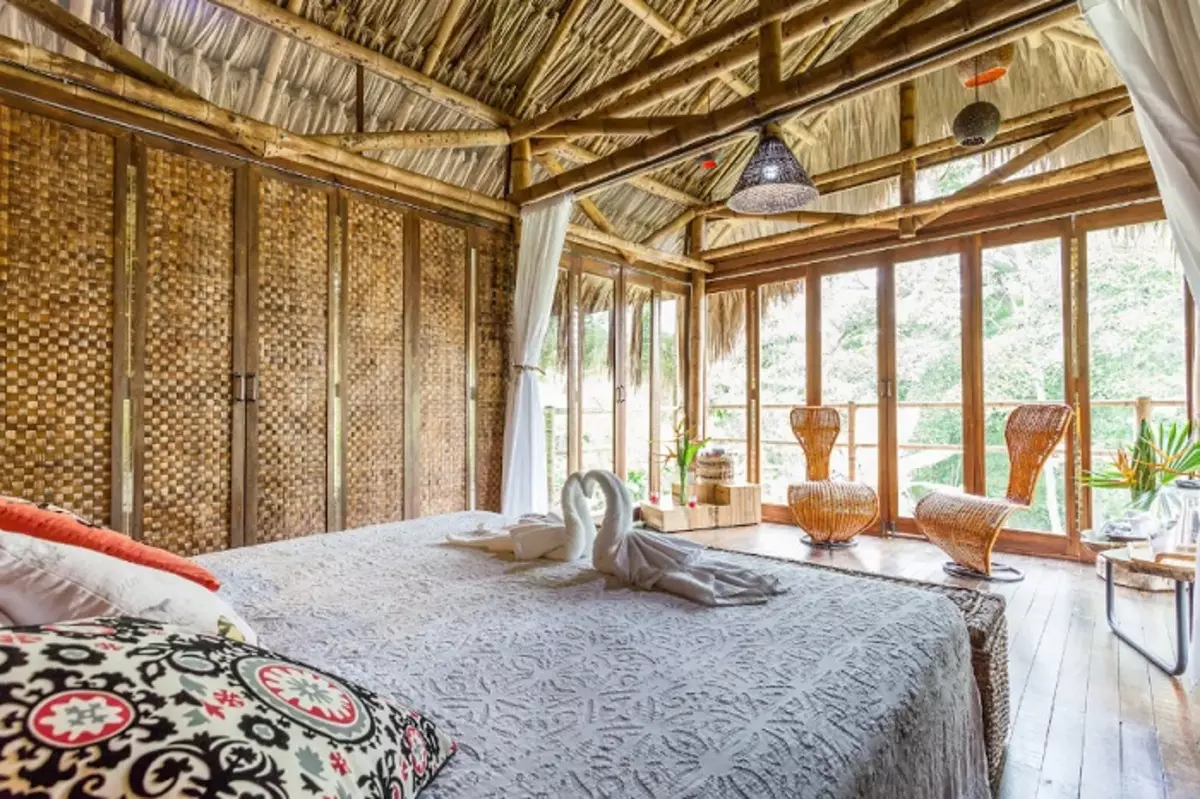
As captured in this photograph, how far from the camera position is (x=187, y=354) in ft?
8.88

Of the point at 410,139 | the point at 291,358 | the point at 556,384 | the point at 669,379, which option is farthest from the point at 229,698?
the point at 669,379

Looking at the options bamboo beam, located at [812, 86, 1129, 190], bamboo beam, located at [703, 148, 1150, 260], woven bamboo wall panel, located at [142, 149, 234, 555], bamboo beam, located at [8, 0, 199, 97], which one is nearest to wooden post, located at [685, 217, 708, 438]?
bamboo beam, located at [703, 148, 1150, 260]

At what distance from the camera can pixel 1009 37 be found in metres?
2.23

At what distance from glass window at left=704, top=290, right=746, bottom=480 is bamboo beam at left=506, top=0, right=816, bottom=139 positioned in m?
2.66

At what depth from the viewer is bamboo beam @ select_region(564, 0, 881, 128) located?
2787 millimetres

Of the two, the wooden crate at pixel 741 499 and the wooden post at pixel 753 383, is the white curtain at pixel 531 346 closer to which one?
the wooden crate at pixel 741 499

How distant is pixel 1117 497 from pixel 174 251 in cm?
567

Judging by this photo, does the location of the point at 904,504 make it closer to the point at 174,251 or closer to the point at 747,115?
the point at 747,115

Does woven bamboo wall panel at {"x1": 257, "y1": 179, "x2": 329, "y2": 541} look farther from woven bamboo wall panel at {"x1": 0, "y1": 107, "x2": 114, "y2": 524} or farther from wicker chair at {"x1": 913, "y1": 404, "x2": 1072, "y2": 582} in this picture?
wicker chair at {"x1": 913, "y1": 404, "x2": 1072, "y2": 582}

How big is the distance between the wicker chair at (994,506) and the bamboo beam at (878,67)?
220 centimetres

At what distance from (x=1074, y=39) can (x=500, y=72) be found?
3.66 metres

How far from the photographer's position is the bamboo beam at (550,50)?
3641 millimetres

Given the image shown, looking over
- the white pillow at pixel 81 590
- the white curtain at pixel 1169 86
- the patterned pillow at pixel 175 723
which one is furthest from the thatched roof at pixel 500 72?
the patterned pillow at pixel 175 723

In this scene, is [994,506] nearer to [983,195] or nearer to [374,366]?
[983,195]
